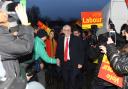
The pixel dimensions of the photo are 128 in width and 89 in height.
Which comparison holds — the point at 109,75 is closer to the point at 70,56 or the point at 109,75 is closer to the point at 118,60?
the point at 118,60

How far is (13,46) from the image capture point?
5.21 m

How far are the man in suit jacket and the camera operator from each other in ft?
20.8

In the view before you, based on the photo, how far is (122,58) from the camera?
256 inches

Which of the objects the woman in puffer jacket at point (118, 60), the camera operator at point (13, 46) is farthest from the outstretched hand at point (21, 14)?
the woman in puffer jacket at point (118, 60)

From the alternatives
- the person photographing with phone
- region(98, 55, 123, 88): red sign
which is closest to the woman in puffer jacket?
the person photographing with phone

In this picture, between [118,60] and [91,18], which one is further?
[91,18]

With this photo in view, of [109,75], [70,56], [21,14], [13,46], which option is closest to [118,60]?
[109,75]

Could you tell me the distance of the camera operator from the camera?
5.23m

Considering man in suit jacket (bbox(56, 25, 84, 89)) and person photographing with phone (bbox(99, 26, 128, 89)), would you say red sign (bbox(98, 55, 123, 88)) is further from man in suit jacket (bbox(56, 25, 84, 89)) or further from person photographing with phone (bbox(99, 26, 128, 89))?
man in suit jacket (bbox(56, 25, 84, 89))

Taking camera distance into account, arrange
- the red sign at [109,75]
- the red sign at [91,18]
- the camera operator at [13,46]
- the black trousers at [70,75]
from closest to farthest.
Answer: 1. the camera operator at [13,46]
2. the red sign at [109,75]
3. the black trousers at [70,75]
4. the red sign at [91,18]

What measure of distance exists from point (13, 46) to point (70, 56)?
6.57 m

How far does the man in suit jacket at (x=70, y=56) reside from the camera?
1172cm

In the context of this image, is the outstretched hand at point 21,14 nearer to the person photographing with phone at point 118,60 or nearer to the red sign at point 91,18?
the person photographing with phone at point 118,60

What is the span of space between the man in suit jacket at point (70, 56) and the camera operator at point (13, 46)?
6325 mm
